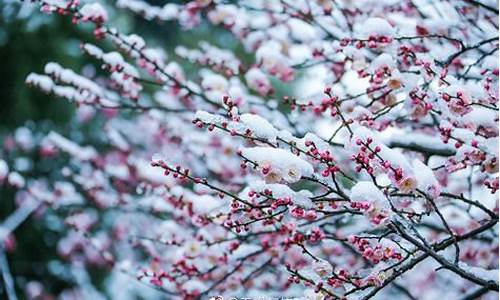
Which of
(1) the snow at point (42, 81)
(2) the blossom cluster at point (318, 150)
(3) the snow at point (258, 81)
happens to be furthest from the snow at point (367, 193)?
(1) the snow at point (42, 81)

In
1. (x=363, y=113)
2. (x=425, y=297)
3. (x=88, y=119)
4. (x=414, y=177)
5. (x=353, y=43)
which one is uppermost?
(x=425, y=297)

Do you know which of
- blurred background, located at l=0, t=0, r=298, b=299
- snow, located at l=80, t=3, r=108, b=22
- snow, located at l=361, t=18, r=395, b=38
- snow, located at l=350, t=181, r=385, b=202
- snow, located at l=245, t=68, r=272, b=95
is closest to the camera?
snow, located at l=350, t=181, r=385, b=202

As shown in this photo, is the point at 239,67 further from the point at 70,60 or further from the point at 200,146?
the point at 70,60

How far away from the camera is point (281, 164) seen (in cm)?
160

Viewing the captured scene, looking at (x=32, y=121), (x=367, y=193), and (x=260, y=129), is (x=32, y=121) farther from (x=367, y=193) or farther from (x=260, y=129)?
(x=367, y=193)

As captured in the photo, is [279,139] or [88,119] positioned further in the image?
[88,119]

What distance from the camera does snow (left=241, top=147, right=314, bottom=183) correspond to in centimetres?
160

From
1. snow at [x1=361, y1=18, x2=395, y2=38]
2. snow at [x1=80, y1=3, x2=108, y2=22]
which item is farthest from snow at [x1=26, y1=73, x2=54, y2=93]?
snow at [x1=361, y1=18, x2=395, y2=38]

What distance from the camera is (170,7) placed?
3555 millimetres

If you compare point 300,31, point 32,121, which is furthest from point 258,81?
point 32,121

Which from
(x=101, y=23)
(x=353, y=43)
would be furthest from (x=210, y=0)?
(x=353, y=43)

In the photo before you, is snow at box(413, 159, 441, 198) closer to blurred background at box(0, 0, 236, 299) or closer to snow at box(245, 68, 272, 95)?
snow at box(245, 68, 272, 95)

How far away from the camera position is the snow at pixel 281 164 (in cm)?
160

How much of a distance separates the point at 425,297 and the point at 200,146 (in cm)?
252
